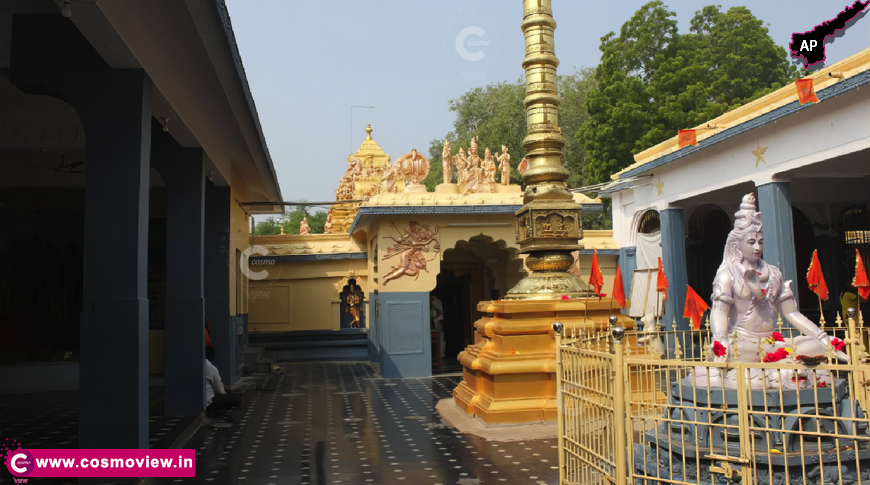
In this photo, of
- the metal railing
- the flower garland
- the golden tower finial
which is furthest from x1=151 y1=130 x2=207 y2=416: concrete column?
the flower garland

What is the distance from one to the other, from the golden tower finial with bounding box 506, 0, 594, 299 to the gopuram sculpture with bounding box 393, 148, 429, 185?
19.2 ft

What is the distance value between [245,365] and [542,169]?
949cm

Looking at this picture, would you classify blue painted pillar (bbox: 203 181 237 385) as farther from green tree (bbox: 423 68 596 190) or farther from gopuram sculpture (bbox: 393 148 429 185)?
green tree (bbox: 423 68 596 190)

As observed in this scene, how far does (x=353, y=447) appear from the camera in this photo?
733 centimetres

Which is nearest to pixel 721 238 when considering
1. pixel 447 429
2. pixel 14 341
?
pixel 447 429

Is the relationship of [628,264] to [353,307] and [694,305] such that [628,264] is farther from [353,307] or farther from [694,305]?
[694,305]

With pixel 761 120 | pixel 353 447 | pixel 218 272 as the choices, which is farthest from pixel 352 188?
pixel 353 447

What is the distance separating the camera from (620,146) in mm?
27656

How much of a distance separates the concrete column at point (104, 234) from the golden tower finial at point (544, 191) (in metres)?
5.40

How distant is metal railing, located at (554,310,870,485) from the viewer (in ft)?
13.5

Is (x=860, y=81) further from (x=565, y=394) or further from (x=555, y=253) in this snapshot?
(x=565, y=394)

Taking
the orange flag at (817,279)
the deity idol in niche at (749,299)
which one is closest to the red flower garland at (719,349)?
the deity idol in niche at (749,299)

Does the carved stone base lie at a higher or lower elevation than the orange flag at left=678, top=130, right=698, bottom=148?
lower

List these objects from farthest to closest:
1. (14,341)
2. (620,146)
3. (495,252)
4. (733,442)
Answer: (620,146) < (495,252) < (14,341) < (733,442)
